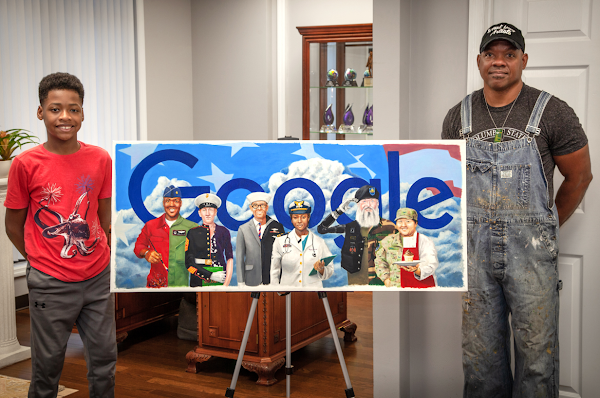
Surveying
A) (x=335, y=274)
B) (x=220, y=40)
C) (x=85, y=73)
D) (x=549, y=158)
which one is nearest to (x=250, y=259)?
(x=335, y=274)

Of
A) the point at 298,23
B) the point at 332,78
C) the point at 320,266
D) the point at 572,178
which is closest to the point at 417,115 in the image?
the point at 572,178

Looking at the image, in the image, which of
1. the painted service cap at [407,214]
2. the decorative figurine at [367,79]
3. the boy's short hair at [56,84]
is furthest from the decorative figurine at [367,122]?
the boy's short hair at [56,84]

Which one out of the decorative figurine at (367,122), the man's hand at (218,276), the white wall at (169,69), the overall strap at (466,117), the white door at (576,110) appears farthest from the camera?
the white wall at (169,69)

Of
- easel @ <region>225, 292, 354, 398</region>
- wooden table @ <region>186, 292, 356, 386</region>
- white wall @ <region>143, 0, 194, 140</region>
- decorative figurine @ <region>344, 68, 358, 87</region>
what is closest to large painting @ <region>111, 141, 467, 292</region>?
easel @ <region>225, 292, 354, 398</region>

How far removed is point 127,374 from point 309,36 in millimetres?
3059

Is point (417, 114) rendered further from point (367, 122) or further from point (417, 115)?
point (367, 122)

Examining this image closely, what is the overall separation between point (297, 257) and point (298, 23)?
11.6ft

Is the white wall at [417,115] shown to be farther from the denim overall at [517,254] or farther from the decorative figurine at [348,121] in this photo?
the decorative figurine at [348,121]

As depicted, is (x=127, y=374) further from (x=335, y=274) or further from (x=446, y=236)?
(x=446, y=236)

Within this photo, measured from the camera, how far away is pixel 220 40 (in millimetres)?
4855

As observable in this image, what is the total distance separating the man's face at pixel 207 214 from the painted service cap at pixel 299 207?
25 centimetres

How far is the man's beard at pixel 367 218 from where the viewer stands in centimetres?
176

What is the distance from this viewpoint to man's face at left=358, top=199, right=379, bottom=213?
176 centimetres

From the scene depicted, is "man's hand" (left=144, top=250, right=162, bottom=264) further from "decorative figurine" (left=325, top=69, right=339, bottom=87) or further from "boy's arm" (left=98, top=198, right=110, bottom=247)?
"decorative figurine" (left=325, top=69, right=339, bottom=87)
